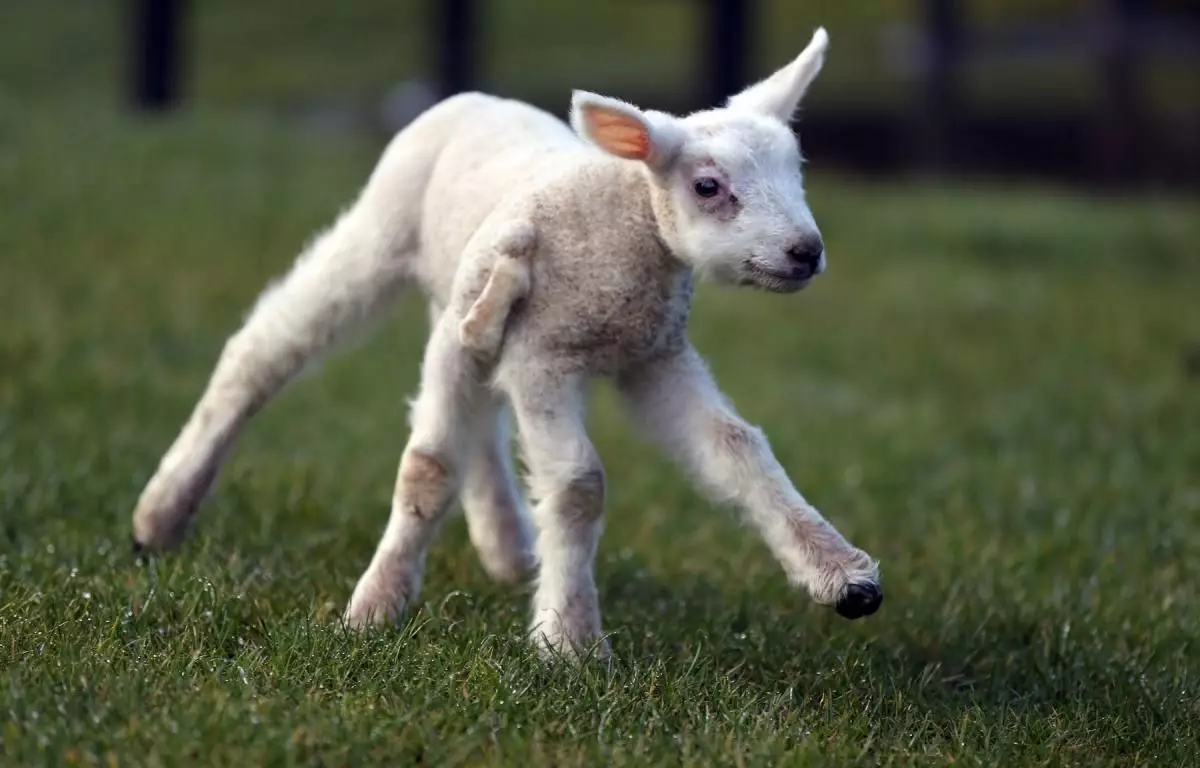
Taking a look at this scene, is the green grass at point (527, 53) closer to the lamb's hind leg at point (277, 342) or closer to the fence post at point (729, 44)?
the fence post at point (729, 44)

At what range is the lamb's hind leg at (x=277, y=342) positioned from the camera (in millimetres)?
4938

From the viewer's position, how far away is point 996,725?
392 cm

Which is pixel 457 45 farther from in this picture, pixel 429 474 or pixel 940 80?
pixel 429 474

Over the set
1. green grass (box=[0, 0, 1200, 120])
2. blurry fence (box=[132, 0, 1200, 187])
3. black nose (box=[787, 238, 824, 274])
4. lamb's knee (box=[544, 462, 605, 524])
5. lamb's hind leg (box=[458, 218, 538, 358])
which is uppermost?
black nose (box=[787, 238, 824, 274])

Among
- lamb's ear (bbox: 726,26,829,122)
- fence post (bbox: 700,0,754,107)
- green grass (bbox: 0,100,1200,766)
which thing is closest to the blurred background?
fence post (bbox: 700,0,754,107)

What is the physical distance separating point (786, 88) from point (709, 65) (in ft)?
43.0

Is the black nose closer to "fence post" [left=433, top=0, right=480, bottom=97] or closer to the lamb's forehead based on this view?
the lamb's forehead

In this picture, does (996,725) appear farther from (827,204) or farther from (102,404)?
(827,204)

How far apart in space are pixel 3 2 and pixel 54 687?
99.8 feet

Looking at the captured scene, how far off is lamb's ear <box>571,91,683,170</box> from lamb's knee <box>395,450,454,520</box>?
934 millimetres

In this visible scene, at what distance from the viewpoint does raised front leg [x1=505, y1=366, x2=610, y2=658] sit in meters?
4.12

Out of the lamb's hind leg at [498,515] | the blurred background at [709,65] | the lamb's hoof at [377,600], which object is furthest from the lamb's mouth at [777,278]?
the blurred background at [709,65]

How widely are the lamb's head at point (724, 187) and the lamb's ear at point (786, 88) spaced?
18 centimetres

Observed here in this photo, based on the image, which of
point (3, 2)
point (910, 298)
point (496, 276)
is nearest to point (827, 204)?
point (910, 298)
